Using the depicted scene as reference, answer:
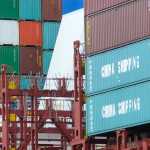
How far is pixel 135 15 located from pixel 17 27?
24.0 m

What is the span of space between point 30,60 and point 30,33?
229 cm

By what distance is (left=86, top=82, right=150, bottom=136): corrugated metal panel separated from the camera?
39.1 metres

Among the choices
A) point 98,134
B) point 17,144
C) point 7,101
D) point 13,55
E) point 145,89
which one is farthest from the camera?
point 13,55

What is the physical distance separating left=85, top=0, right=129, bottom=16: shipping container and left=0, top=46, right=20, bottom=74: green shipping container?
18319 millimetres

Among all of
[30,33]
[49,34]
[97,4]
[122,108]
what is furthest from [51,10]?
[122,108]

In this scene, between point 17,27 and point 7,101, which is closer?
point 7,101

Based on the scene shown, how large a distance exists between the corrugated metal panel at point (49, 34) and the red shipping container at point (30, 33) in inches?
14.9

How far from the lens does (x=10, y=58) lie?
61406mm

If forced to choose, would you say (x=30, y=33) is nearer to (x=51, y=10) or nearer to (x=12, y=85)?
(x=51, y=10)

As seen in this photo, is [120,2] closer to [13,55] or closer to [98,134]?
[98,134]

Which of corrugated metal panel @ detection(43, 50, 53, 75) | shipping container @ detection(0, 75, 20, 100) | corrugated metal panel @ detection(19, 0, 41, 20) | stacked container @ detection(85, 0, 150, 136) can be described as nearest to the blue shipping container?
stacked container @ detection(85, 0, 150, 136)

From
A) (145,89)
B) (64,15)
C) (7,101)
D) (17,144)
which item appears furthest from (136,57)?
(64,15)

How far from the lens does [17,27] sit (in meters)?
63.5

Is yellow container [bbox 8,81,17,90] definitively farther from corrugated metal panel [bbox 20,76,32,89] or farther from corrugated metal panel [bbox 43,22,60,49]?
corrugated metal panel [bbox 43,22,60,49]
